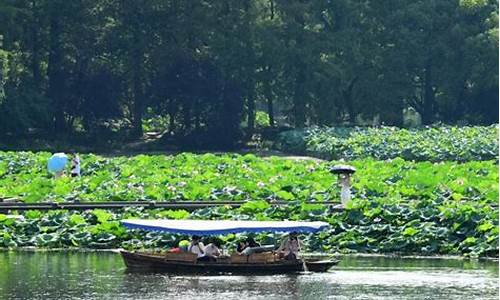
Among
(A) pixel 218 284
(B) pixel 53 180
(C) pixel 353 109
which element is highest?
(C) pixel 353 109

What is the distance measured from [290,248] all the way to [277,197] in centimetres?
1003

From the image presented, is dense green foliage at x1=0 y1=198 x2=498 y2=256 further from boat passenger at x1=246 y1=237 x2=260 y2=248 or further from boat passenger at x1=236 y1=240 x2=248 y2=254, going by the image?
boat passenger at x1=246 y1=237 x2=260 y2=248

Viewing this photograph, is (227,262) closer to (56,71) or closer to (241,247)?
(241,247)

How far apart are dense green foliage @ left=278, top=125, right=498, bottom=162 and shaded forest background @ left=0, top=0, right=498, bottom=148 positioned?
457 cm

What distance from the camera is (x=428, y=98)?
86.6 meters

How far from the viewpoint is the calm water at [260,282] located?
29.4 m

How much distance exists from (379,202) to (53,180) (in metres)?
12.8

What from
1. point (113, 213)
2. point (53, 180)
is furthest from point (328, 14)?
point (113, 213)

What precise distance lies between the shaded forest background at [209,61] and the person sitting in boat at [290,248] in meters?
40.9

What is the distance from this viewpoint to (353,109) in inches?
3371

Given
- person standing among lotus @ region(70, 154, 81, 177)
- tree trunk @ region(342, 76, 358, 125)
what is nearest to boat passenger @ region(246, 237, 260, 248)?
person standing among lotus @ region(70, 154, 81, 177)

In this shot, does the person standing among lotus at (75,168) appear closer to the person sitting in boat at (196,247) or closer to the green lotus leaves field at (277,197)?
the green lotus leaves field at (277,197)

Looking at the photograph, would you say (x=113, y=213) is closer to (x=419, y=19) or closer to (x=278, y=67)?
(x=278, y=67)

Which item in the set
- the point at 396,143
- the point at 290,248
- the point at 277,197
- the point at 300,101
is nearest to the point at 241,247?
the point at 290,248
